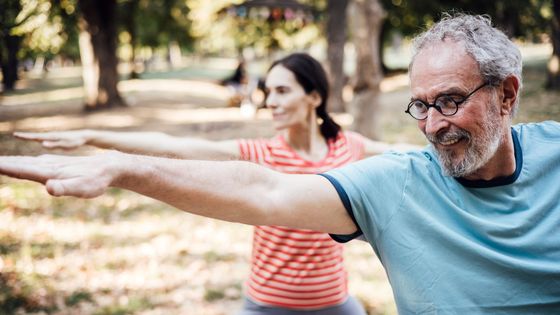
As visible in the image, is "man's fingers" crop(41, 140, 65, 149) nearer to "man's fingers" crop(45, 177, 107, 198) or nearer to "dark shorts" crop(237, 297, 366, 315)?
"dark shorts" crop(237, 297, 366, 315)

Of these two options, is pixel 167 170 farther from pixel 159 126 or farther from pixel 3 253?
pixel 159 126

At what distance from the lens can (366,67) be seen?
11117mm

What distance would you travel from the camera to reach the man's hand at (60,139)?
8.49 ft

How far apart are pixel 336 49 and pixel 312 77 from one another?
14.2 m

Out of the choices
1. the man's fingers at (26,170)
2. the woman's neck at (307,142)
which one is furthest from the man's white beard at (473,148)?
the woman's neck at (307,142)

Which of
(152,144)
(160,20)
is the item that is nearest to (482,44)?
(152,144)

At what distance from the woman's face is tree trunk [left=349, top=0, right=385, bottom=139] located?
25.3 ft

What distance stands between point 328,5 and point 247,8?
16.7 ft

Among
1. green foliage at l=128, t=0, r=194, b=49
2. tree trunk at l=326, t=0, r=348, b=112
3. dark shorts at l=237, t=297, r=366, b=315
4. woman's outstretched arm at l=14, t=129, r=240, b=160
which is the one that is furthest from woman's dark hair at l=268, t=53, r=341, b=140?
green foliage at l=128, t=0, r=194, b=49

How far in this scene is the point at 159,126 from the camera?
16031mm

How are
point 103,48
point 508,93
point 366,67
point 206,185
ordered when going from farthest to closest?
point 103,48
point 366,67
point 508,93
point 206,185

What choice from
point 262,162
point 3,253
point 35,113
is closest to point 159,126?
point 35,113

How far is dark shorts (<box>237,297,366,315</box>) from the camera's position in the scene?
116 inches

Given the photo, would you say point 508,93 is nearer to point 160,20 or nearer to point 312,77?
point 312,77
